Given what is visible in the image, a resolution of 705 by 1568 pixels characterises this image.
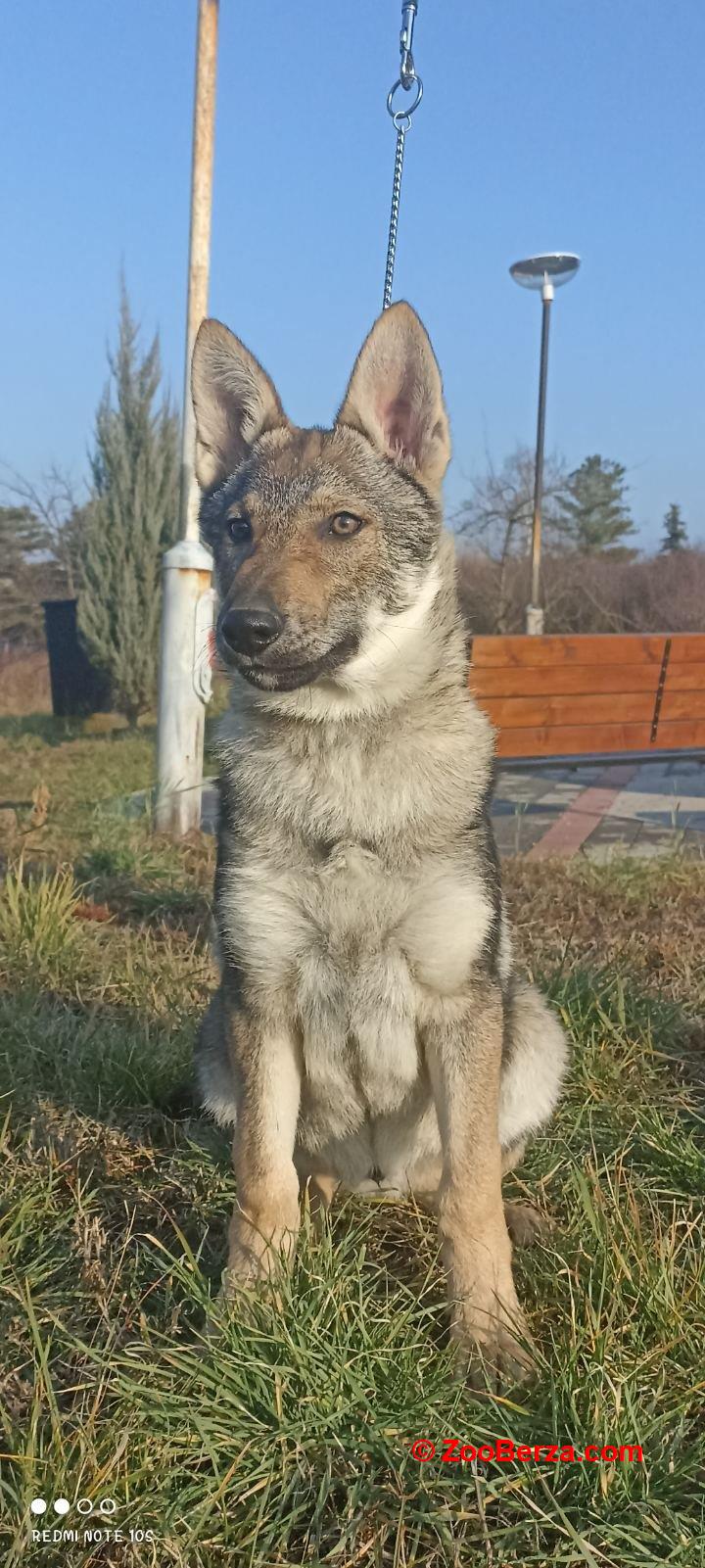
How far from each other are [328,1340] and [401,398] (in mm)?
2222

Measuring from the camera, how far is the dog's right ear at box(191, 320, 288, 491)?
2.79m

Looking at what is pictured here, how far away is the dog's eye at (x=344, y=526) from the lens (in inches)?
98.9

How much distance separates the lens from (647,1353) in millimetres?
1913

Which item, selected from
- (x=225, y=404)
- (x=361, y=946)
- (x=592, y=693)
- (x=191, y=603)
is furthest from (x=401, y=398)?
(x=592, y=693)

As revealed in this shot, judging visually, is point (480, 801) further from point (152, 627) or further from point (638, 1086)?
point (152, 627)

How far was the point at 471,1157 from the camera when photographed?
2203 millimetres

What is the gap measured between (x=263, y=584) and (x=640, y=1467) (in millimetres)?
1813

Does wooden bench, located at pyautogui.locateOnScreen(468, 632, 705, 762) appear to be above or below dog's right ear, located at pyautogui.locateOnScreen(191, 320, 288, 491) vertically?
below

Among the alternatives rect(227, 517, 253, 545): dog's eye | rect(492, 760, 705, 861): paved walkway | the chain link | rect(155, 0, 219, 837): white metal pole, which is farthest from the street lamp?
rect(227, 517, 253, 545): dog's eye

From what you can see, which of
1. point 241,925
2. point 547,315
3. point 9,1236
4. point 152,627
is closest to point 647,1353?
point 241,925

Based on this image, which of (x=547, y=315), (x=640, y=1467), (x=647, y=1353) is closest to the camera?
(x=640, y=1467)

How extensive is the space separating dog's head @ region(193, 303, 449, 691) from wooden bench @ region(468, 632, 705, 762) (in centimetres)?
362

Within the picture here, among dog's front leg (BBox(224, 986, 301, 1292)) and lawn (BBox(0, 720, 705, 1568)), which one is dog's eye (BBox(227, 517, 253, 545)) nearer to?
dog's front leg (BBox(224, 986, 301, 1292))

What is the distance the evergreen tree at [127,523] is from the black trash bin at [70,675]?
2.42ft
